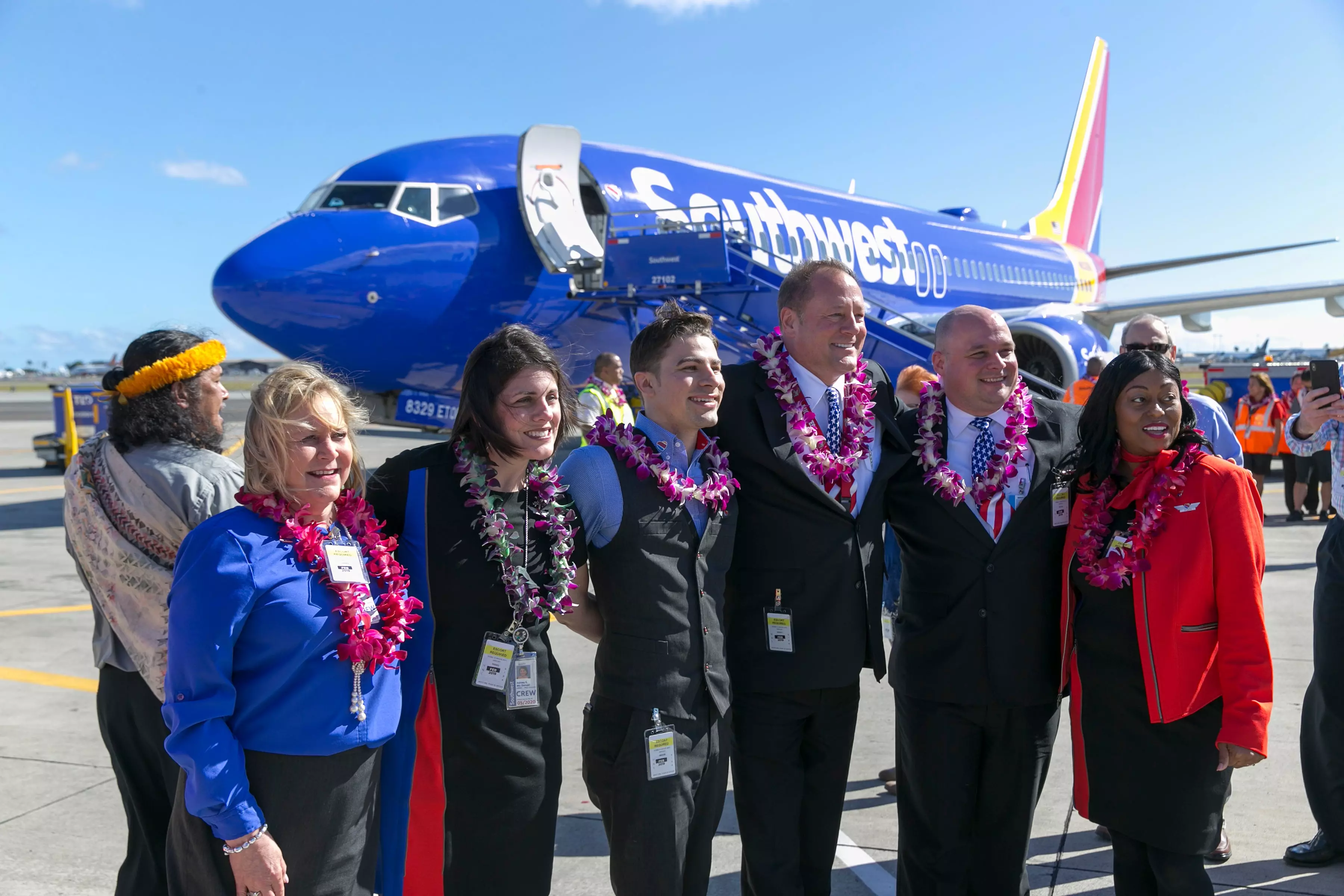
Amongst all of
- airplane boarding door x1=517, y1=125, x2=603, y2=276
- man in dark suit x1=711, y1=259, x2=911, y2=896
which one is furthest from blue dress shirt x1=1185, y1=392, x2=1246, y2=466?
airplane boarding door x1=517, y1=125, x2=603, y2=276

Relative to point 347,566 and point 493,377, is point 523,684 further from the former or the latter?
point 493,377

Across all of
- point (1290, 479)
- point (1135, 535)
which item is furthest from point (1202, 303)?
point (1135, 535)

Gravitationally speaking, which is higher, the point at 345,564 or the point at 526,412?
the point at 526,412

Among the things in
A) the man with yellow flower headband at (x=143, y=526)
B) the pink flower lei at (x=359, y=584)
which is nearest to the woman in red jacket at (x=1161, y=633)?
the pink flower lei at (x=359, y=584)

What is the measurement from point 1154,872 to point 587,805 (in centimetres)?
212

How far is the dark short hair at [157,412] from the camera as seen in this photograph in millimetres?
2523

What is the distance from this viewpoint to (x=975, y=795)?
2.75 meters

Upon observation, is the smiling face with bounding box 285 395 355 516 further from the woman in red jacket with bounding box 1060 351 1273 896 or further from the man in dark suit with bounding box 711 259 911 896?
the woman in red jacket with bounding box 1060 351 1273 896

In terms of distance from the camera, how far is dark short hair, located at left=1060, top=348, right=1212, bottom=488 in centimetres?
263

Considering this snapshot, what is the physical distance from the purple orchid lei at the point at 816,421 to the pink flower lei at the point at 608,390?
18.3 feet

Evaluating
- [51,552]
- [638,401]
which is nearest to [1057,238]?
[638,401]

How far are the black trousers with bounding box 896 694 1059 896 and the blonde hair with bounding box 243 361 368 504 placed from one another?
1883 millimetres

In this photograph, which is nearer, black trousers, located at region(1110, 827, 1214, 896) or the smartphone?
black trousers, located at region(1110, 827, 1214, 896)

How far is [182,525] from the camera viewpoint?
96.9 inches
